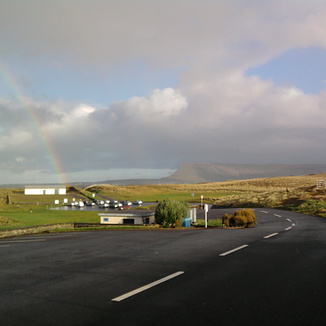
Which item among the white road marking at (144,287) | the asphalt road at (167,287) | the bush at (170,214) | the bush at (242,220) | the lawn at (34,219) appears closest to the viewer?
the asphalt road at (167,287)

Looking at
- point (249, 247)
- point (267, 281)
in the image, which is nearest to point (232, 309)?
point (267, 281)

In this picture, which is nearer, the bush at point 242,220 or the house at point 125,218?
the bush at point 242,220

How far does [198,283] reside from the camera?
283 inches

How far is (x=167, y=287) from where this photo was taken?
22.6 feet

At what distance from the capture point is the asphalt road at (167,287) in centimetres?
530

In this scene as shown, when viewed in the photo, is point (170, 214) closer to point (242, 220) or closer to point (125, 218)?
point (242, 220)

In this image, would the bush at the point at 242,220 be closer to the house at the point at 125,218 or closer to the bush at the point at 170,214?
the bush at the point at 170,214

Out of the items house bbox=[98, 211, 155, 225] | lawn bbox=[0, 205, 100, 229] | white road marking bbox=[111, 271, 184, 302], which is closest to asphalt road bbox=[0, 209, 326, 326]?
white road marking bbox=[111, 271, 184, 302]

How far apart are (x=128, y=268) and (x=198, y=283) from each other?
2330 mm

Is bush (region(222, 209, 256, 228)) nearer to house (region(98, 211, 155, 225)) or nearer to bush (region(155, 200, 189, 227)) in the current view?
bush (region(155, 200, 189, 227))

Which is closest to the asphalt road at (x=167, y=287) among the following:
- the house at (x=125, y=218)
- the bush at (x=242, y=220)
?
the bush at (x=242, y=220)

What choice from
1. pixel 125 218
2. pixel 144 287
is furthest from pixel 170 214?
pixel 144 287

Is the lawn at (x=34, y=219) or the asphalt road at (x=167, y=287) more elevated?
Result: the asphalt road at (x=167, y=287)

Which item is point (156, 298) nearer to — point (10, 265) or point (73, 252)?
point (10, 265)
